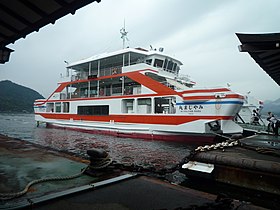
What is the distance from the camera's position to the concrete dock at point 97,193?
2432 millimetres

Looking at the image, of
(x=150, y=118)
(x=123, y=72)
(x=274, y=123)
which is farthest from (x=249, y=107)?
(x=123, y=72)

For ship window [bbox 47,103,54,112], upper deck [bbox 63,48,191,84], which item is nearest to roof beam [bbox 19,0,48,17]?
upper deck [bbox 63,48,191,84]

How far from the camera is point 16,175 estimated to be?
3.54 m

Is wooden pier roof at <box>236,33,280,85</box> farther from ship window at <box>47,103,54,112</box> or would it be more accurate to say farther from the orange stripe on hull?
ship window at <box>47,103,54,112</box>

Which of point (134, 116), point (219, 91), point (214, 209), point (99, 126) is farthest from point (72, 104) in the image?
point (214, 209)

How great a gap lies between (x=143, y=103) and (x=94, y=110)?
17.8ft

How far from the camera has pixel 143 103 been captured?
14.3 meters

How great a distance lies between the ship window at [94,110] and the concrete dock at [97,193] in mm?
12408

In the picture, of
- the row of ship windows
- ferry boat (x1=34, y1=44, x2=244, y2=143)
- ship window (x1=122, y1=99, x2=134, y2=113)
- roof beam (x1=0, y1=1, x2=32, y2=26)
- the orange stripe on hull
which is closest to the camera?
roof beam (x1=0, y1=1, x2=32, y2=26)

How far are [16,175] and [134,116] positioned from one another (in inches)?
425

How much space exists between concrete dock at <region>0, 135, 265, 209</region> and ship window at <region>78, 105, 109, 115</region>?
1241cm

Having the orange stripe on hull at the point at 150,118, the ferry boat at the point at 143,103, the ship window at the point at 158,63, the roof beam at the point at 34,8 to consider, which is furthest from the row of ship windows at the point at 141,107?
the roof beam at the point at 34,8

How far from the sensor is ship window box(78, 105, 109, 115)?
1653cm

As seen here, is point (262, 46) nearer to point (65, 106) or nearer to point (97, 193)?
point (97, 193)
